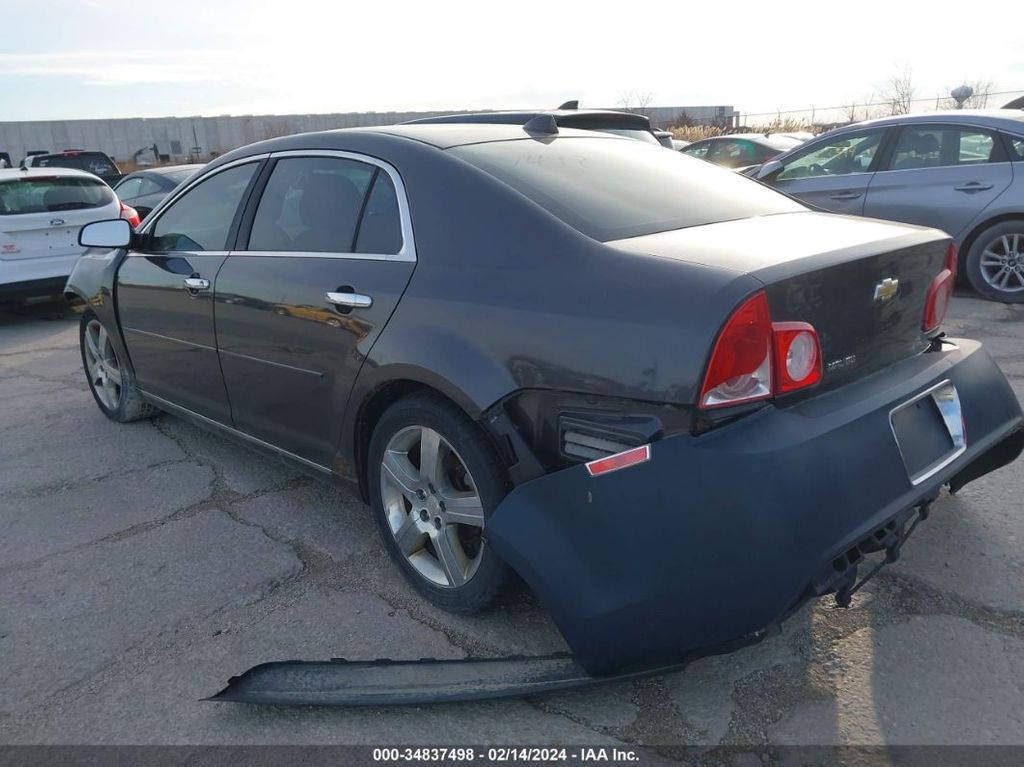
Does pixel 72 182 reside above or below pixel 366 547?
above

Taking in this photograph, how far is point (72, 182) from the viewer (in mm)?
8797

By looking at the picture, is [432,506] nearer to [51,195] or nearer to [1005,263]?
[1005,263]

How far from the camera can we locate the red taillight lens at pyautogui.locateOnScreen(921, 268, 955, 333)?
2.72 m

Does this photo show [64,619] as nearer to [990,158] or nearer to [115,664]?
[115,664]

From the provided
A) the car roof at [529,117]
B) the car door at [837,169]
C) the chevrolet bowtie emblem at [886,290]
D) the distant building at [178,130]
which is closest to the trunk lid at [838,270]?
the chevrolet bowtie emblem at [886,290]

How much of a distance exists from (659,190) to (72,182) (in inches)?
313

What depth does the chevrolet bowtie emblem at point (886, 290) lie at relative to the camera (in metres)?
Answer: 2.44

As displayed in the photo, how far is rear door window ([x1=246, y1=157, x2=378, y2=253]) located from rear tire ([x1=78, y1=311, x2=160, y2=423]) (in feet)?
5.84

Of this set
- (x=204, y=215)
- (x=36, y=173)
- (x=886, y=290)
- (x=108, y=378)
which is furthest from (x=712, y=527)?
(x=36, y=173)

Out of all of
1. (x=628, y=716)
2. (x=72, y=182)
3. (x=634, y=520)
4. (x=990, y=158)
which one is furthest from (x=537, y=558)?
(x=72, y=182)

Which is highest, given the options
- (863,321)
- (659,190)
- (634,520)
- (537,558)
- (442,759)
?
(659,190)

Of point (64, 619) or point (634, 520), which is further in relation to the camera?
point (64, 619)

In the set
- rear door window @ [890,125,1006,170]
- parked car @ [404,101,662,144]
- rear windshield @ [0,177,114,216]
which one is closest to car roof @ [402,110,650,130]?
parked car @ [404,101,662,144]

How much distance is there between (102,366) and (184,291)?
1.59 meters
